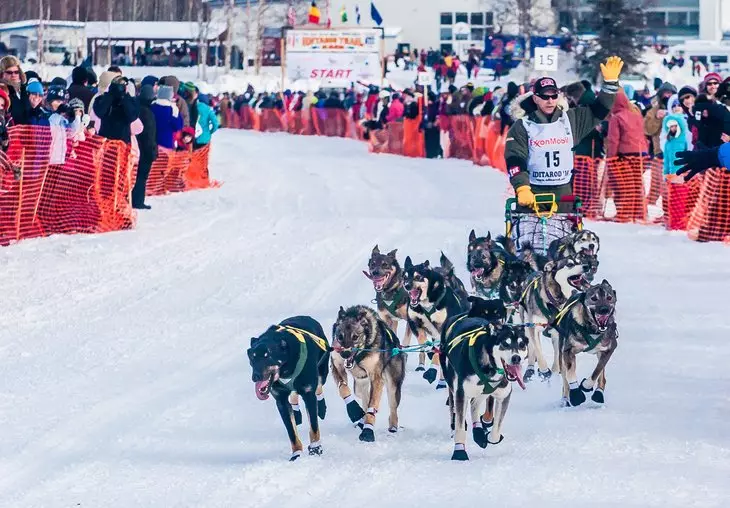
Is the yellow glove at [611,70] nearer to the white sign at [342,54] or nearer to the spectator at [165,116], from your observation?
the spectator at [165,116]

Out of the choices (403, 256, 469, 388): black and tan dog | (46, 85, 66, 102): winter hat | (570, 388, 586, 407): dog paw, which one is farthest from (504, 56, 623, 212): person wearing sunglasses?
(46, 85, 66, 102): winter hat

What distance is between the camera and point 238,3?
8531 centimetres

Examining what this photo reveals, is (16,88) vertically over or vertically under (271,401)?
over

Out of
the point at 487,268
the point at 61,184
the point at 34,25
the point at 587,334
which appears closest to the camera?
the point at 587,334

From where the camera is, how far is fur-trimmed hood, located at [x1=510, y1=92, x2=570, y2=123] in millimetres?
8398

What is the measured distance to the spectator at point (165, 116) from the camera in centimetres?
1694

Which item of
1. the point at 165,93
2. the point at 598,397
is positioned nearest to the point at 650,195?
the point at 165,93

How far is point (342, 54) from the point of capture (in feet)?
139

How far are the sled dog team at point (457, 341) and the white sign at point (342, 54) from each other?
115ft

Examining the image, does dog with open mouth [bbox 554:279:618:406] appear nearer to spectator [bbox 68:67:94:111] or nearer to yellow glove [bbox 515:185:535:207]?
yellow glove [bbox 515:185:535:207]

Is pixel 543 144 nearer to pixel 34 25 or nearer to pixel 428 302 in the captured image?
pixel 428 302

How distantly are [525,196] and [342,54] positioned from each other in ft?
115

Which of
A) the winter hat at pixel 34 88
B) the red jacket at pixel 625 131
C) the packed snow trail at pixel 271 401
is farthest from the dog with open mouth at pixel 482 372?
the red jacket at pixel 625 131

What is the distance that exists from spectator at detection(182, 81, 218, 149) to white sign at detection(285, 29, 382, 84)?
75.2ft
